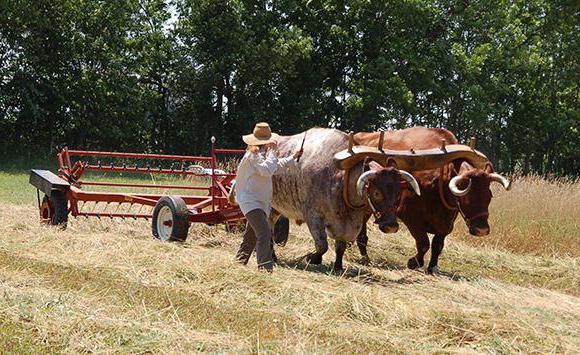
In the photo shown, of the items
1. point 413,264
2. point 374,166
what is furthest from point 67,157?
point 413,264

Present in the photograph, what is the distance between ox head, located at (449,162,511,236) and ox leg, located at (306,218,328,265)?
1.61 m

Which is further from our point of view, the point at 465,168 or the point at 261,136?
the point at 465,168

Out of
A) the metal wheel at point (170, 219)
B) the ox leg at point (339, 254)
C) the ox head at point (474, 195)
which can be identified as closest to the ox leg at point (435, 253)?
the ox head at point (474, 195)

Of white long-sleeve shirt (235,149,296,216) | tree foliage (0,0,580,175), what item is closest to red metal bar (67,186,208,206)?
white long-sleeve shirt (235,149,296,216)

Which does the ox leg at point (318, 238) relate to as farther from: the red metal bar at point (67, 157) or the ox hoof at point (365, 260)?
the red metal bar at point (67, 157)

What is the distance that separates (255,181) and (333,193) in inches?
48.7

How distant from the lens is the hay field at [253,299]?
5.72 metres

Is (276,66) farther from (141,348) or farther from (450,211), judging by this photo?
(141,348)

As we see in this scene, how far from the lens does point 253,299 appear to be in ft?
23.4

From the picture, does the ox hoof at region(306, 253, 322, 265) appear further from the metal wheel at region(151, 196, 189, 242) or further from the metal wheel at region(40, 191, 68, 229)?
the metal wheel at region(40, 191, 68, 229)

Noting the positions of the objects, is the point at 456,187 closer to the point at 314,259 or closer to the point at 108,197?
the point at 314,259

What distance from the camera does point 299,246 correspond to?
1134cm

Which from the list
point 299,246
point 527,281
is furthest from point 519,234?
point 299,246

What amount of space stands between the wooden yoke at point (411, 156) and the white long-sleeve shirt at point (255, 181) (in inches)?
38.6
